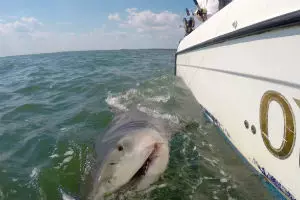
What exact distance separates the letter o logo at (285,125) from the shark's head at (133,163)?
0.83 meters

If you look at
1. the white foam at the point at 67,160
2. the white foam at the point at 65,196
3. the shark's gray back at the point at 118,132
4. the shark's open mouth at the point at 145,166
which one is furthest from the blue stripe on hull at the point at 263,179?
the white foam at the point at 67,160

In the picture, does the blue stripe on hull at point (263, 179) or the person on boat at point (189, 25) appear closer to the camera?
the blue stripe on hull at point (263, 179)

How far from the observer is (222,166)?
330 cm

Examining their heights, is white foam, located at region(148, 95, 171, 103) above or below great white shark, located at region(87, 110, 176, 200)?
below

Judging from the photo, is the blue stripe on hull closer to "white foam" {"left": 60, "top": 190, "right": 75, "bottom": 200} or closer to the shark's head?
the shark's head

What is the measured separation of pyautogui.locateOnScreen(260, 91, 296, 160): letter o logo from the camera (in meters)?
2.05

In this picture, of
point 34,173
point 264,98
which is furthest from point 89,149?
point 264,98

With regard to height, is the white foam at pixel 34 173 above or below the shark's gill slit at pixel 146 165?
below

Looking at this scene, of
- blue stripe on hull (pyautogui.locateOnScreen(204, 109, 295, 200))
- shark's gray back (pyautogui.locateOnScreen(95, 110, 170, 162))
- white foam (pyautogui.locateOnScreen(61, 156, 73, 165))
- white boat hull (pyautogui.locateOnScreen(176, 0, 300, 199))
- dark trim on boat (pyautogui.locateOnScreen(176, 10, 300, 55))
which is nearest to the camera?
dark trim on boat (pyautogui.locateOnScreen(176, 10, 300, 55))

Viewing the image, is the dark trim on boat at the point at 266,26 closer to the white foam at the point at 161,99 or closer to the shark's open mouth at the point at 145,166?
the shark's open mouth at the point at 145,166

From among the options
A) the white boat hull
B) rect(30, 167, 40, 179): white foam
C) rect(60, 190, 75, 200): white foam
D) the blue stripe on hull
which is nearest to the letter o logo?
the white boat hull

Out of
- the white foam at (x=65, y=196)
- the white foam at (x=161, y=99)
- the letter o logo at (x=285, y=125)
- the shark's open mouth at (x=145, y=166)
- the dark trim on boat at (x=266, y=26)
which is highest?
the dark trim on boat at (x=266, y=26)

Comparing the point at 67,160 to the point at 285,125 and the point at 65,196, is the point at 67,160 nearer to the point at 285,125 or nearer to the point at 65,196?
the point at 65,196

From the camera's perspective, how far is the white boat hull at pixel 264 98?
6.63 feet
